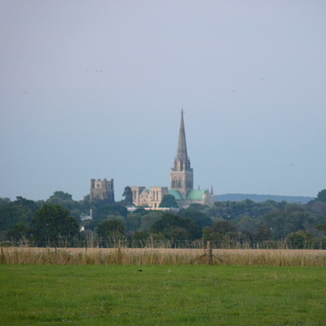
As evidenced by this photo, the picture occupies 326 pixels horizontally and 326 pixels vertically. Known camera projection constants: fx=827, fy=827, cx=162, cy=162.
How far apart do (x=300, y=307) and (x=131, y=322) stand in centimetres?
377

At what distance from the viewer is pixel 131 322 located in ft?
49.1

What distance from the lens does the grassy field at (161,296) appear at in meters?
15.3

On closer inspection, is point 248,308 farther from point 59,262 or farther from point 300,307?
point 59,262

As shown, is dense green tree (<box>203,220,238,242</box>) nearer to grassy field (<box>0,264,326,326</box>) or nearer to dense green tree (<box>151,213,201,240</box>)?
dense green tree (<box>151,213,201,240</box>)

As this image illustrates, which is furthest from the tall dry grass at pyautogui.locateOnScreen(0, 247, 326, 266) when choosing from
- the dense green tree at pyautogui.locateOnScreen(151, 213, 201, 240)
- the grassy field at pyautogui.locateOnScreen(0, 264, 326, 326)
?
the dense green tree at pyautogui.locateOnScreen(151, 213, 201, 240)

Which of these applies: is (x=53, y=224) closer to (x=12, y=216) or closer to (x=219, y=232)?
(x=219, y=232)

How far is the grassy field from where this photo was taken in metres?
15.3

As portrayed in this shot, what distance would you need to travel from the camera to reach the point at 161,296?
721 inches

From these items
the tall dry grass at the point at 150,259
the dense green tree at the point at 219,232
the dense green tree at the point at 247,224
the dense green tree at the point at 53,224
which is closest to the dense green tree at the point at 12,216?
the dense green tree at the point at 219,232

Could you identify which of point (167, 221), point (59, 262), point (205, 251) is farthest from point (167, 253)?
point (167, 221)

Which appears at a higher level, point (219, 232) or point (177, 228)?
point (177, 228)

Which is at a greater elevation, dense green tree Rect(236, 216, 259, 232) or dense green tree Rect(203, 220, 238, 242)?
dense green tree Rect(236, 216, 259, 232)

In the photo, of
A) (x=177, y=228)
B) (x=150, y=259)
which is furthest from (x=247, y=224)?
(x=150, y=259)

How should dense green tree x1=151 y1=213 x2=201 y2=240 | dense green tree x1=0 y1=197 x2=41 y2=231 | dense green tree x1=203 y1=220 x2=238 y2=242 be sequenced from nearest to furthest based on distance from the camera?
1. dense green tree x1=203 y1=220 x2=238 y2=242
2. dense green tree x1=151 y1=213 x2=201 y2=240
3. dense green tree x1=0 y1=197 x2=41 y2=231
